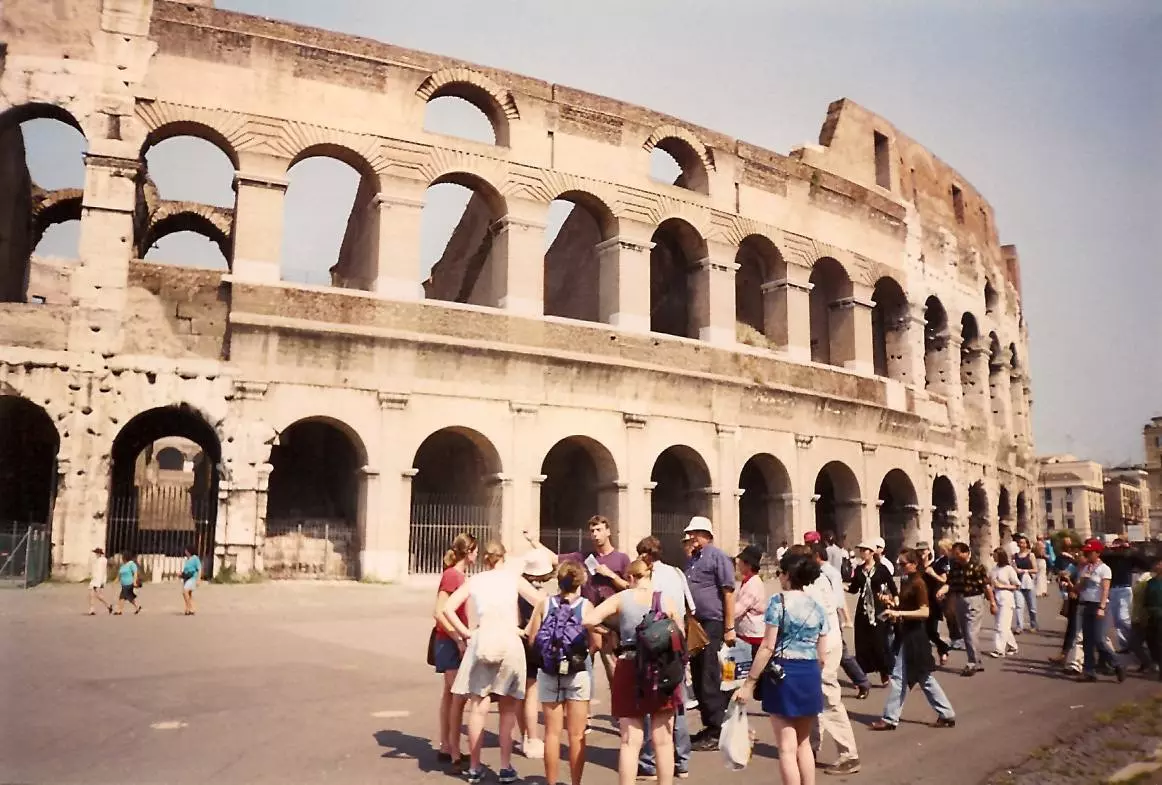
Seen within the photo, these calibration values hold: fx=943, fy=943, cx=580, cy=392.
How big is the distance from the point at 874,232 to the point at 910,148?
386 cm

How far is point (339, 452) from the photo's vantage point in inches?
736

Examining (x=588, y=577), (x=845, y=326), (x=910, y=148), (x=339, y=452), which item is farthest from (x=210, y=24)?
(x=910, y=148)

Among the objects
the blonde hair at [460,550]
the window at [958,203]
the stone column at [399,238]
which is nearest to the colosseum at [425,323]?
the stone column at [399,238]

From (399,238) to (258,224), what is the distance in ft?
7.71

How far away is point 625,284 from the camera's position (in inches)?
734

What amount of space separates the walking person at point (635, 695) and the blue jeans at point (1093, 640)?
6.75 metres

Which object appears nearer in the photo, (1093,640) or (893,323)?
(1093,640)

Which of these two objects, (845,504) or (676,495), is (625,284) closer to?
(676,495)

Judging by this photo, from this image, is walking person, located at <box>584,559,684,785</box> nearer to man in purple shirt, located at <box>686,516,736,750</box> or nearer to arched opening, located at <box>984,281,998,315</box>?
man in purple shirt, located at <box>686,516,736,750</box>

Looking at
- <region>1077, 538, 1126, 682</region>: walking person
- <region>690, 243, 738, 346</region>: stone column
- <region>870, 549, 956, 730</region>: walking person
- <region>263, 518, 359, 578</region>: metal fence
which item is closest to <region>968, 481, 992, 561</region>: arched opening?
<region>690, 243, 738, 346</region>: stone column

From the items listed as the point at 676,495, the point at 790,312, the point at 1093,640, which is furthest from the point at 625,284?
the point at 1093,640

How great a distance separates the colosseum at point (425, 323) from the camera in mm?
14961

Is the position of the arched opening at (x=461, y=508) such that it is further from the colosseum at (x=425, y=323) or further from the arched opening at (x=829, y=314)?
the arched opening at (x=829, y=314)

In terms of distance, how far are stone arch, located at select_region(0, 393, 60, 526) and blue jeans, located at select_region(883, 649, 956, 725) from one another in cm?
1552
